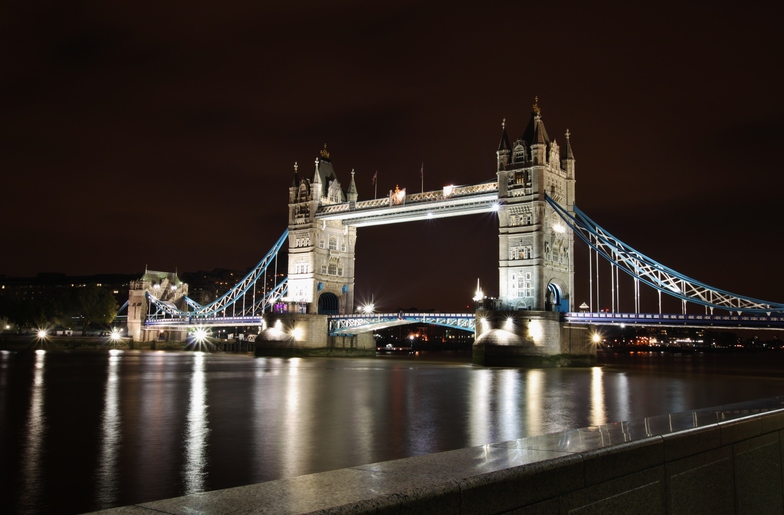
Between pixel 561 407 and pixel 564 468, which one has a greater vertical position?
pixel 564 468

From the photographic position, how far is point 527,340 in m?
44.4

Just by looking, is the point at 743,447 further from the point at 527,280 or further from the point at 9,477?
the point at 527,280

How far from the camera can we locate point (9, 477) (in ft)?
38.6

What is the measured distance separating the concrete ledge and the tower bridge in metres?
37.9

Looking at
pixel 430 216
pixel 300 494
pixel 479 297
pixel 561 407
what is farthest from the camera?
pixel 430 216

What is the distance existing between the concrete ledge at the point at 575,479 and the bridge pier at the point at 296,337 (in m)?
53.4

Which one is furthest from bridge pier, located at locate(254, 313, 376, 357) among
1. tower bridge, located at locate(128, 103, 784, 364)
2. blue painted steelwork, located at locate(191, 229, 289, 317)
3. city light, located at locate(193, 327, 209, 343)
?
city light, located at locate(193, 327, 209, 343)

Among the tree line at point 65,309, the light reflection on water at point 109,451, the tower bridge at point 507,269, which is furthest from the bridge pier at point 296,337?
the tree line at point 65,309

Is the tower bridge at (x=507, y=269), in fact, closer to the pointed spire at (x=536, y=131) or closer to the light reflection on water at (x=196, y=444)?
the pointed spire at (x=536, y=131)

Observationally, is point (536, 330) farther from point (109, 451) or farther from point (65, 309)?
point (65, 309)

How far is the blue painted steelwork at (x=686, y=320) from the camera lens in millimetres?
38781

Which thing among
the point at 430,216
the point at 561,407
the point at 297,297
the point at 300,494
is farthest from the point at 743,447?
the point at 297,297

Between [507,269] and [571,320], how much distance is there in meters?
5.46

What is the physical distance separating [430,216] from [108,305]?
5453cm
